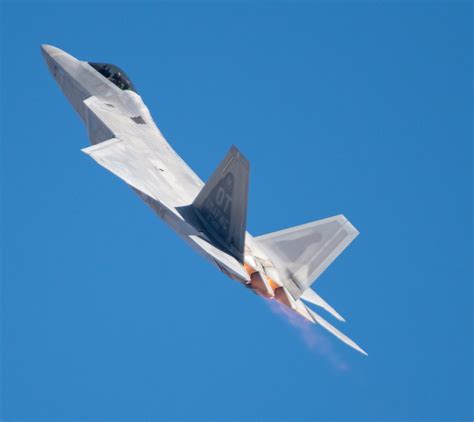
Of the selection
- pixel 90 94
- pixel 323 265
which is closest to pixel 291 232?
pixel 323 265

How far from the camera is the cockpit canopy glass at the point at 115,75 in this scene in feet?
118

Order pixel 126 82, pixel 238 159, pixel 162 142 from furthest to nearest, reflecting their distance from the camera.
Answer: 1. pixel 126 82
2. pixel 162 142
3. pixel 238 159

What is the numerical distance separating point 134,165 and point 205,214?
2.73 metres

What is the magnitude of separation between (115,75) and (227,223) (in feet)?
32.6

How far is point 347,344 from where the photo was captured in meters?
28.0

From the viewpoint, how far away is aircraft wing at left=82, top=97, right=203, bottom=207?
29.3 m

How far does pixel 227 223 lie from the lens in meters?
28.1

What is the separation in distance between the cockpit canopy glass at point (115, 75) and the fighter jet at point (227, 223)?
320 centimetres

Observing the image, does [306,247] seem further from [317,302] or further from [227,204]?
[227,204]

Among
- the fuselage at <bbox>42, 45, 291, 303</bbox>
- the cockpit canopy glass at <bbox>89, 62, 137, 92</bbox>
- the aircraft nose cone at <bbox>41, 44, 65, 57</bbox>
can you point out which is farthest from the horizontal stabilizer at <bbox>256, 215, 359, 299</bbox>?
the aircraft nose cone at <bbox>41, 44, 65, 57</bbox>

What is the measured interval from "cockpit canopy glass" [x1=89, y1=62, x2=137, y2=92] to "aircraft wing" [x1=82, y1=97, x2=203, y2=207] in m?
1.59

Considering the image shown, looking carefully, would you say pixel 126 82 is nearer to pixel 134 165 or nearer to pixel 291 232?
pixel 134 165

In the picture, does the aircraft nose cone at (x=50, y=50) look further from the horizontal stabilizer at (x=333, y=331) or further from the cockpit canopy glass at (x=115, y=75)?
the horizontal stabilizer at (x=333, y=331)

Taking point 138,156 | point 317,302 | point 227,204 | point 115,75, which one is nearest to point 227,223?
point 227,204
